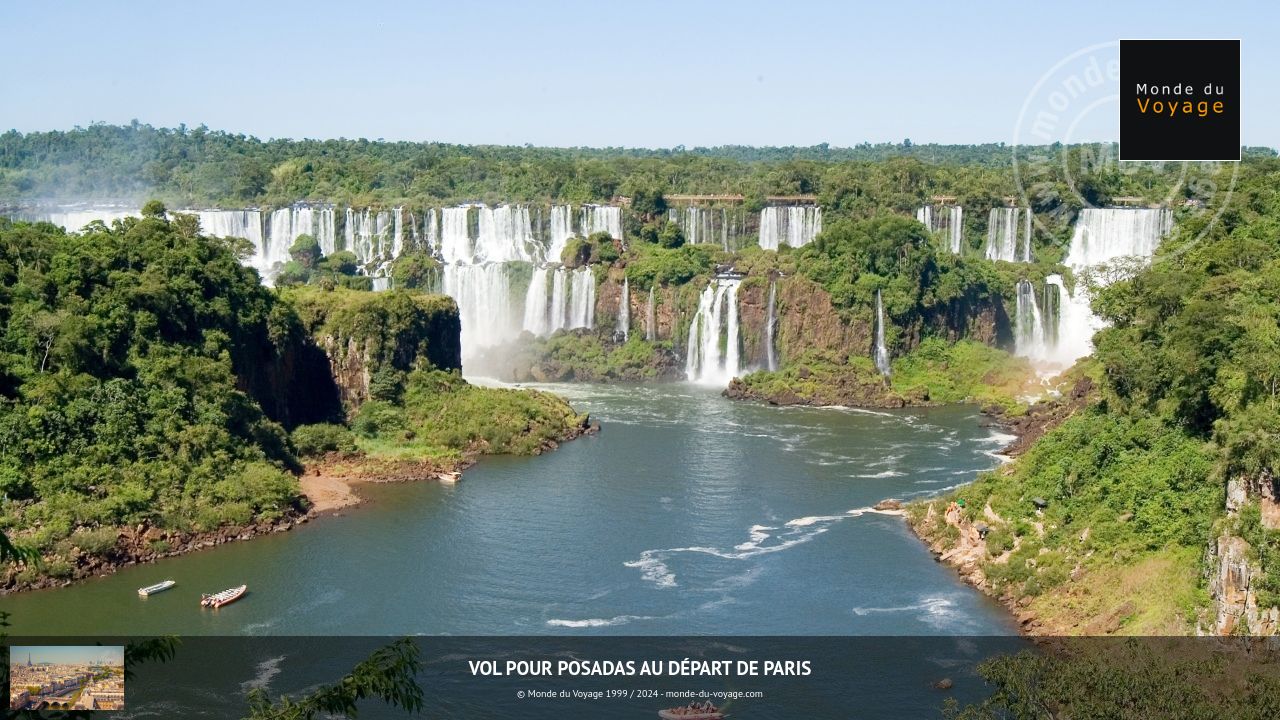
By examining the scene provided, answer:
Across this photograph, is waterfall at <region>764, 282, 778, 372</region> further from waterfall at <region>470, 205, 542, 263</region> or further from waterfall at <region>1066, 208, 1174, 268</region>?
waterfall at <region>1066, 208, 1174, 268</region>

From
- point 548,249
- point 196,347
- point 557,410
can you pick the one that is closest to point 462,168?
point 548,249

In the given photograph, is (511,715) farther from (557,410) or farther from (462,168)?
(462,168)

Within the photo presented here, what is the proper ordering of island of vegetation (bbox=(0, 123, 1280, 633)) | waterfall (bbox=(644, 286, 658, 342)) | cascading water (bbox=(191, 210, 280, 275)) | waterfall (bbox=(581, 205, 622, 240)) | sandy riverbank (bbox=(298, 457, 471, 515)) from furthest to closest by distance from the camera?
waterfall (bbox=(581, 205, 622, 240)), cascading water (bbox=(191, 210, 280, 275)), waterfall (bbox=(644, 286, 658, 342)), sandy riverbank (bbox=(298, 457, 471, 515)), island of vegetation (bbox=(0, 123, 1280, 633))

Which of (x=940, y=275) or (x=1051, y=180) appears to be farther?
(x=1051, y=180)

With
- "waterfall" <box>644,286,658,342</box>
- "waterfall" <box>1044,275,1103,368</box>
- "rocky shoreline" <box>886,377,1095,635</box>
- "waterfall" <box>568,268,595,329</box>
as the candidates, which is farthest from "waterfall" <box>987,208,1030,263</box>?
"rocky shoreline" <box>886,377,1095,635</box>

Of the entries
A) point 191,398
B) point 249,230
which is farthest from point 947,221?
point 191,398

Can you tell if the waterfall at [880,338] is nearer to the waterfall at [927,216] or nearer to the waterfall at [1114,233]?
the waterfall at [1114,233]
